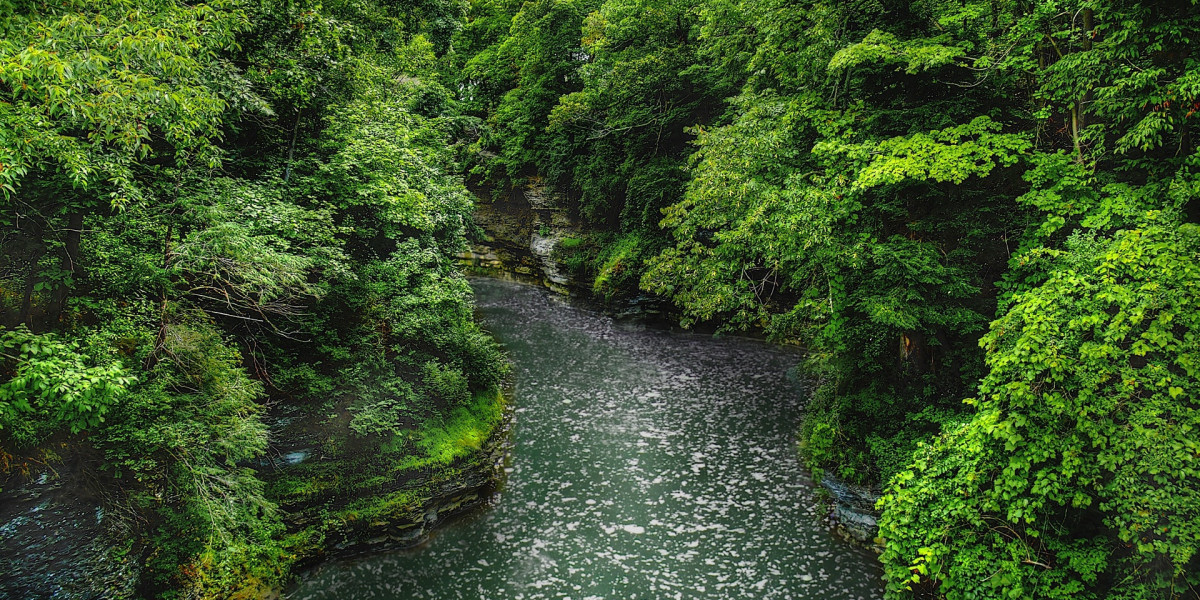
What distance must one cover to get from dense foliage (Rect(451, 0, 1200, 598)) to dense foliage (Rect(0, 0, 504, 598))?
9163mm

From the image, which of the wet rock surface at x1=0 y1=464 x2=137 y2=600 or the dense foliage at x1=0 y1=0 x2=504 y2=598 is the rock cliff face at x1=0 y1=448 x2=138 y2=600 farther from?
the dense foliage at x1=0 y1=0 x2=504 y2=598

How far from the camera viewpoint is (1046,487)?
763cm

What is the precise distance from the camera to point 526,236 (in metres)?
34.4

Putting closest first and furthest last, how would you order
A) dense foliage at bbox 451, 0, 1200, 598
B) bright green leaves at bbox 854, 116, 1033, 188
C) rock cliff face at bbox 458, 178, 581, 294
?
dense foliage at bbox 451, 0, 1200, 598 → bright green leaves at bbox 854, 116, 1033, 188 → rock cliff face at bbox 458, 178, 581, 294

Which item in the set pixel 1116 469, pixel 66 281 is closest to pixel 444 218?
pixel 66 281

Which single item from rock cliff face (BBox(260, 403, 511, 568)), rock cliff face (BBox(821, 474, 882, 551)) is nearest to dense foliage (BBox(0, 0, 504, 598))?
rock cliff face (BBox(260, 403, 511, 568))

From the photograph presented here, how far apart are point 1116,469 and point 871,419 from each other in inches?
265

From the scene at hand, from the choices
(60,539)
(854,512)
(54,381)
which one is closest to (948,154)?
(854,512)

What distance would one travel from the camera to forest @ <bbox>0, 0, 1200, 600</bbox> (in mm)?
6988

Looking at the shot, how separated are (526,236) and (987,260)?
1023 inches

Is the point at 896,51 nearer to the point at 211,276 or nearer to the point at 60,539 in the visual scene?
the point at 211,276

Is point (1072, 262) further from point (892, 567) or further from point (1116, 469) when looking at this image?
point (892, 567)

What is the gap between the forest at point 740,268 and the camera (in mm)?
6988

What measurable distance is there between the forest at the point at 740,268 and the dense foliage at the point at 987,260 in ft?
0.22
